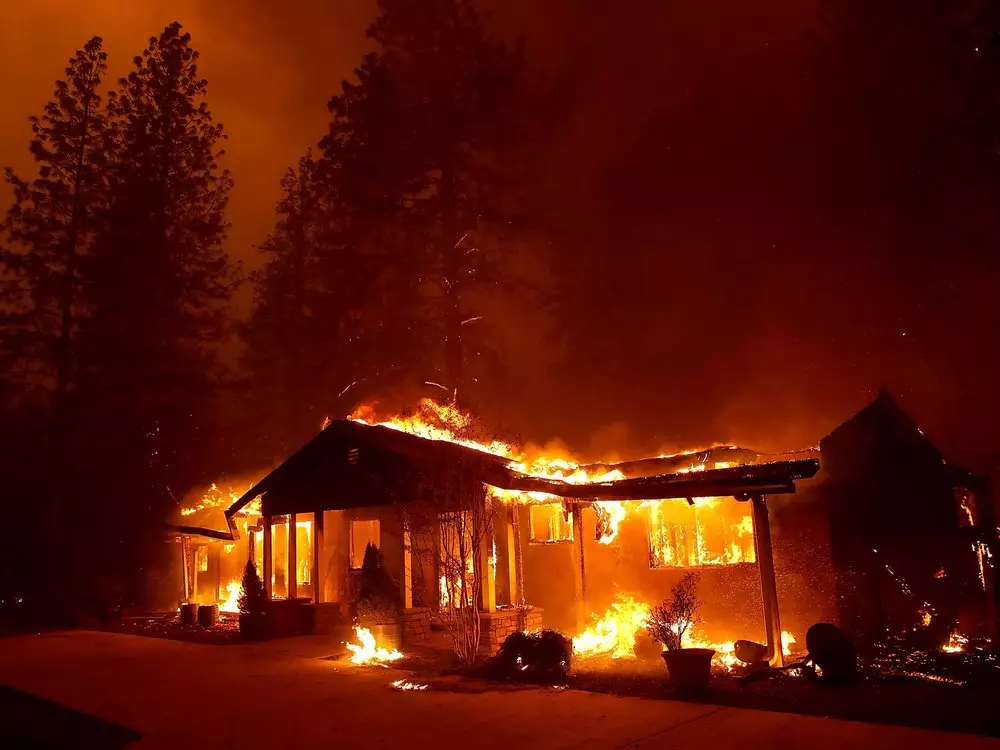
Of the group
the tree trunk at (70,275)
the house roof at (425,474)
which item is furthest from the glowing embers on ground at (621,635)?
the tree trunk at (70,275)

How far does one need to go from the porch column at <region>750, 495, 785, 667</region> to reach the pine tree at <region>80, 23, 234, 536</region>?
25.3 metres

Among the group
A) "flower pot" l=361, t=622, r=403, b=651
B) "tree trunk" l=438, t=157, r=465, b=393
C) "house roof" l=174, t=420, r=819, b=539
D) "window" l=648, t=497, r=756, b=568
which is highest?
"tree trunk" l=438, t=157, r=465, b=393

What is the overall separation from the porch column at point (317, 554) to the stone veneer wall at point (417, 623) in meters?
2.75

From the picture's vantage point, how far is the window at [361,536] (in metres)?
21.7

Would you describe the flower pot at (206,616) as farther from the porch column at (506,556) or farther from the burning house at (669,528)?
the porch column at (506,556)

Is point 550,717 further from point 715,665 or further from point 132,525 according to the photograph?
point 132,525

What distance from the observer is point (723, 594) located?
42.6ft

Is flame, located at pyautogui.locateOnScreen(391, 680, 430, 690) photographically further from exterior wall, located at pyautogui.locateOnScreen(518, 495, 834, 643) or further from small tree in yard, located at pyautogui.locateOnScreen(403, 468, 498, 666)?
exterior wall, located at pyautogui.locateOnScreen(518, 495, 834, 643)

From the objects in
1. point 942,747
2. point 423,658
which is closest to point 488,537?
point 423,658

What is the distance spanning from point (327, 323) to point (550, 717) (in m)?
25.3

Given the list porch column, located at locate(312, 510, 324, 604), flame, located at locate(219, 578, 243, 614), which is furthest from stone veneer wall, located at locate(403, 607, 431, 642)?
flame, located at locate(219, 578, 243, 614)

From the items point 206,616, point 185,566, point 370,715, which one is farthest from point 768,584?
point 185,566

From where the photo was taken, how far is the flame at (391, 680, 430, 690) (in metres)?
10.8

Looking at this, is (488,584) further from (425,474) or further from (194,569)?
(194,569)
